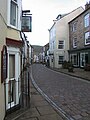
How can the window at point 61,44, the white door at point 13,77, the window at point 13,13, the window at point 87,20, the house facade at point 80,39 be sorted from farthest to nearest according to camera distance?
the window at point 61,44, the house facade at point 80,39, the window at point 87,20, the window at point 13,13, the white door at point 13,77

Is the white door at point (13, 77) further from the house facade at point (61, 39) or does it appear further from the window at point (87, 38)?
the house facade at point (61, 39)

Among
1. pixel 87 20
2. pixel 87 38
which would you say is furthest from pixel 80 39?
pixel 87 20

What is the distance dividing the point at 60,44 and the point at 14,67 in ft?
121

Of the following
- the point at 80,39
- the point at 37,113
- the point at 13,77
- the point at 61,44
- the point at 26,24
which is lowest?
the point at 37,113

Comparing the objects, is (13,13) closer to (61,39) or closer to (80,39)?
(80,39)

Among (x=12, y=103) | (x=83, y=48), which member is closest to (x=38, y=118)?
(x=12, y=103)

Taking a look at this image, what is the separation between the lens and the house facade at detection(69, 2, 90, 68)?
33125 millimetres

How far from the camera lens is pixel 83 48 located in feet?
112

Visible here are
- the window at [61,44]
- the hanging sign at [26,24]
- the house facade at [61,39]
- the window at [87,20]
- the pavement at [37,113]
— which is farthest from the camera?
the window at [61,44]

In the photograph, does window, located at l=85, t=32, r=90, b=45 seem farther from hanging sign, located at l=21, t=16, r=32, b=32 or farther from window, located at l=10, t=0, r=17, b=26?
window, located at l=10, t=0, r=17, b=26

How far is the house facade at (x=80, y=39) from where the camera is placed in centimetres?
3312

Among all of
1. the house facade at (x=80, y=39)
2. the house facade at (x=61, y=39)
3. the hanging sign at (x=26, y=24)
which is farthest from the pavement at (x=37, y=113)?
the house facade at (x=61, y=39)

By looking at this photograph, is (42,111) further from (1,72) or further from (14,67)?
(1,72)

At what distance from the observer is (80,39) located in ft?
121
